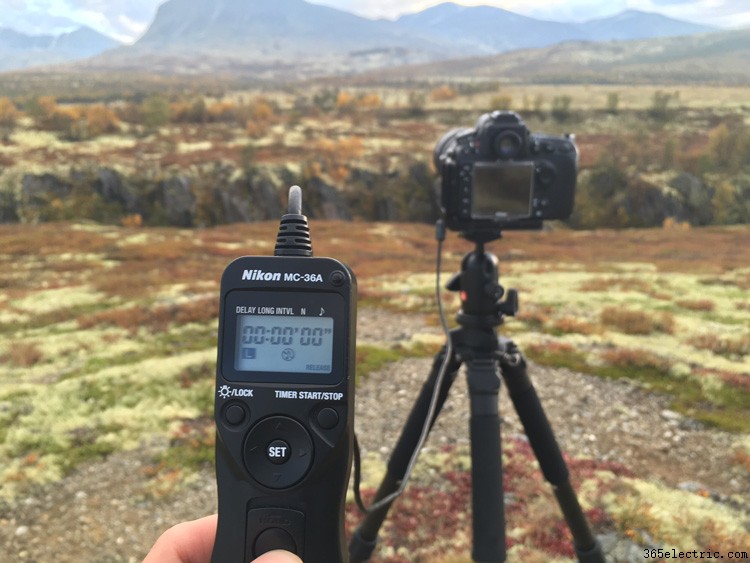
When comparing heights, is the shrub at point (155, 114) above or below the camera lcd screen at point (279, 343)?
above

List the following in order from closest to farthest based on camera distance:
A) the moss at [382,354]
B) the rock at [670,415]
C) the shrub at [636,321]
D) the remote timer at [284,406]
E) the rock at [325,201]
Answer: the remote timer at [284,406]
the rock at [670,415]
the moss at [382,354]
the shrub at [636,321]
the rock at [325,201]

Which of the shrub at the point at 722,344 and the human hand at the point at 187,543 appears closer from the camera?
the human hand at the point at 187,543

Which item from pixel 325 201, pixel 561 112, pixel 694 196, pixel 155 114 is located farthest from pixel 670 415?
pixel 561 112

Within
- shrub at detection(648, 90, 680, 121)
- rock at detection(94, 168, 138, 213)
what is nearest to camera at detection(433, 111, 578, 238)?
rock at detection(94, 168, 138, 213)

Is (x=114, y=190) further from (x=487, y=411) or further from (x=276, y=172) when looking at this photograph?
(x=487, y=411)

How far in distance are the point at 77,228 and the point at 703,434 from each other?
42853mm

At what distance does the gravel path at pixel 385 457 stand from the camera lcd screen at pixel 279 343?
4645 mm

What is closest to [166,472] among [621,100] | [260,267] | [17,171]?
[260,267]

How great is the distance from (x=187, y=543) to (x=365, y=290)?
56.5 feet

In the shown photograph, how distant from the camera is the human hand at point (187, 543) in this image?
2.01 meters

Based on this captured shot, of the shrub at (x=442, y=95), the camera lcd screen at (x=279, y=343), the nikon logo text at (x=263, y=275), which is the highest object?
the shrub at (x=442, y=95)

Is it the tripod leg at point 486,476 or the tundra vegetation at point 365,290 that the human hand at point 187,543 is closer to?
the tripod leg at point 486,476

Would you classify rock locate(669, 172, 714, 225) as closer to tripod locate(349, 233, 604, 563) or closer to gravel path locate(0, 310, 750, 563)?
gravel path locate(0, 310, 750, 563)

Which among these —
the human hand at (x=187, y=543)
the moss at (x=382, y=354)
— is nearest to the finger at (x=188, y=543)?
the human hand at (x=187, y=543)
